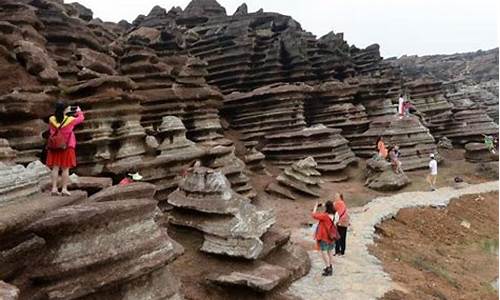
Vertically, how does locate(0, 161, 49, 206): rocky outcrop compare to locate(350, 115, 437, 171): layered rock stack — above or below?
above

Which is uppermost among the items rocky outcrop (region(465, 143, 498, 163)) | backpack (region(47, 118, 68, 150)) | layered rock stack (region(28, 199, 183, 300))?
backpack (region(47, 118, 68, 150))

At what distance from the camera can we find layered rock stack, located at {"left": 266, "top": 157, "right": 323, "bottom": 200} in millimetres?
22406

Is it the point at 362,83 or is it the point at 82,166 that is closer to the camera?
the point at 82,166

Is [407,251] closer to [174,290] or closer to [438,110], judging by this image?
[174,290]

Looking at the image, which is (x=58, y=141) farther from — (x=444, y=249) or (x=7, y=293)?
(x=444, y=249)

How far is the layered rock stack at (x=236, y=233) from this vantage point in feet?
34.4

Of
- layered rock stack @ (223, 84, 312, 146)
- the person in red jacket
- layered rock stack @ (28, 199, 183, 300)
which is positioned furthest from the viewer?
layered rock stack @ (223, 84, 312, 146)

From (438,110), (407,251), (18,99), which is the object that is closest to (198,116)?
(18,99)

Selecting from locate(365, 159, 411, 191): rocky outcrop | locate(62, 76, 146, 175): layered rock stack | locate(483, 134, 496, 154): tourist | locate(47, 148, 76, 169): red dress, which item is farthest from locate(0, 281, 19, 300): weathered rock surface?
locate(483, 134, 496, 154): tourist

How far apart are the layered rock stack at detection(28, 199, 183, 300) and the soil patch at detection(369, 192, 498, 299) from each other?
5.20m

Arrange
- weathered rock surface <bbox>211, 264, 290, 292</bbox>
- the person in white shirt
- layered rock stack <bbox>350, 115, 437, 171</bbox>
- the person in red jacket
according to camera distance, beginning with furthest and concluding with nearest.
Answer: layered rock stack <bbox>350, 115, 437, 171</bbox>, the person in white shirt, the person in red jacket, weathered rock surface <bbox>211, 264, 290, 292</bbox>

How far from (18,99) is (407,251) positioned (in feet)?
42.8

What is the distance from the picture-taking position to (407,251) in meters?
16.0

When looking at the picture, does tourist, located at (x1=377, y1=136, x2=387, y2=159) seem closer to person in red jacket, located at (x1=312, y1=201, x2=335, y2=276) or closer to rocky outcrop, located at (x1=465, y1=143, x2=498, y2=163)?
rocky outcrop, located at (x1=465, y1=143, x2=498, y2=163)
